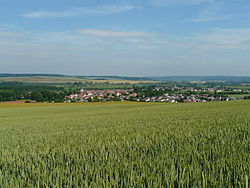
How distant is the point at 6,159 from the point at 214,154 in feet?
15.3

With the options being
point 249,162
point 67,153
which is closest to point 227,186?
point 249,162

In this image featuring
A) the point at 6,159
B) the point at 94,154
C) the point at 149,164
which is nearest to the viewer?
the point at 149,164

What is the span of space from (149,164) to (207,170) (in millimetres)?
942

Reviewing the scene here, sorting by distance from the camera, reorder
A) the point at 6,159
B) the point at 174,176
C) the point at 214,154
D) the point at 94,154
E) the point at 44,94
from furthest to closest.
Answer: the point at 44,94 < the point at 6,159 < the point at 94,154 < the point at 214,154 < the point at 174,176

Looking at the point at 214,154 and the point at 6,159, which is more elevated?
the point at 214,154

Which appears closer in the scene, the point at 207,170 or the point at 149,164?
the point at 207,170

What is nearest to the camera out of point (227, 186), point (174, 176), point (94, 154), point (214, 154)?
point (227, 186)

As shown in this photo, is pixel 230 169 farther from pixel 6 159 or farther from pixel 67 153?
pixel 6 159

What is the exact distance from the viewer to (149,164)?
13.7ft

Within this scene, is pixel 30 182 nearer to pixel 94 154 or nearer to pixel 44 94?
pixel 94 154

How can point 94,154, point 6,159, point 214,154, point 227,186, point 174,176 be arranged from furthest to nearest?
1. point 6,159
2. point 94,154
3. point 214,154
4. point 174,176
5. point 227,186

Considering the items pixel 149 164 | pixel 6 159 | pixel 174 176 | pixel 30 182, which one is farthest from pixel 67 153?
pixel 174 176

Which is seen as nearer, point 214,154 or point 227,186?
point 227,186

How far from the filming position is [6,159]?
5926 mm
